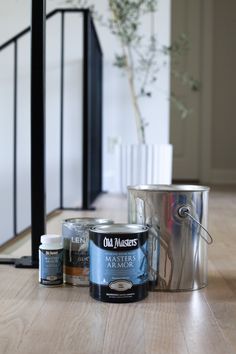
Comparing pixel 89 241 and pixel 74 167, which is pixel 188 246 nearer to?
pixel 89 241

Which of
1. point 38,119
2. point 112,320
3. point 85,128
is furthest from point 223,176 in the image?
point 112,320

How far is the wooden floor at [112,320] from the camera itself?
796 mm

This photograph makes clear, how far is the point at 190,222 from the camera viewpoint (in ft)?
3.69

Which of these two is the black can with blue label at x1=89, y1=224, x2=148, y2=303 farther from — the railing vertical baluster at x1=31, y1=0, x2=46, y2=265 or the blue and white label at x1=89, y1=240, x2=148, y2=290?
the railing vertical baluster at x1=31, y1=0, x2=46, y2=265

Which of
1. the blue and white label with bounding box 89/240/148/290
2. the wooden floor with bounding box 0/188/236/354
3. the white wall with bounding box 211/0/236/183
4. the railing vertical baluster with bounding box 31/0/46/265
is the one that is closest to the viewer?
the wooden floor with bounding box 0/188/236/354

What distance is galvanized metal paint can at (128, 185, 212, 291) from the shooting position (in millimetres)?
1116

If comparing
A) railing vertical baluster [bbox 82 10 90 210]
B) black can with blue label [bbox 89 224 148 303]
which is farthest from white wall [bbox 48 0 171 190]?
black can with blue label [bbox 89 224 148 303]

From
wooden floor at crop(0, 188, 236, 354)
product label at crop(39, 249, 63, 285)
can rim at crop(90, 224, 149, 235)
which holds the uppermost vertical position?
can rim at crop(90, 224, 149, 235)

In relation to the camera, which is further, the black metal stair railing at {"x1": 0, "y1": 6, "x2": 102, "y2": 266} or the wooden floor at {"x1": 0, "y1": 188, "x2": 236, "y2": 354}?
the black metal stair railing at {"x1": 0, "y1": 6, "x2": 102, "y2": 266}

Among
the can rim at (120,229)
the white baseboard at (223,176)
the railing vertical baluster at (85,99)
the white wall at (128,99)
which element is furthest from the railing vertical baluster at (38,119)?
the white baseboard at (223,176)

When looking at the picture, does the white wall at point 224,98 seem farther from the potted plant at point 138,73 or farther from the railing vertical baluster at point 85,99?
the railing vertical baluster at point 85,99

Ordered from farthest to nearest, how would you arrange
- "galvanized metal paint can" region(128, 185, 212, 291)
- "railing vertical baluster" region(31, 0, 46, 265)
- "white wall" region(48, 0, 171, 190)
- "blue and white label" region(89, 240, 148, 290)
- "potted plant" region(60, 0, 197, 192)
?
1. "white wall" region(48, 0, 171, 190)
2. "potted plant" region(60, 0, 197, 192)
3. "railing vertical baluster" region(31, 0, 46, 265)
4. "galvanized metal paint can" region(128, 185, 212, 291)
5. "blue and white label" region(89, 240, 148, 290)

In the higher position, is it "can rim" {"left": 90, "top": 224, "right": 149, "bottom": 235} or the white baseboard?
"can rim" {"left": 90, "top": 224, "right": 149, "bottom": 235}

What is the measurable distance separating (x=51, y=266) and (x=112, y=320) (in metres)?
0.27
